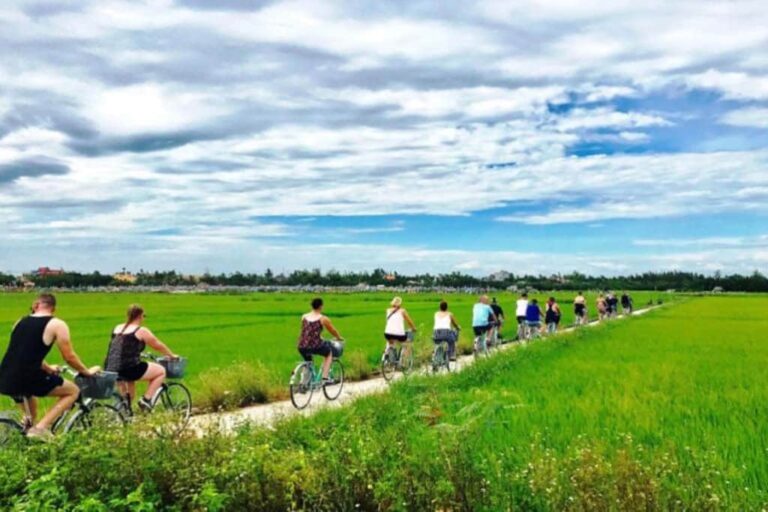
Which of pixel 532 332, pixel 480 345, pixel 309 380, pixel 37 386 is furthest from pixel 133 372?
pixel 532 332

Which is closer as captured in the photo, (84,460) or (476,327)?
(84,460)

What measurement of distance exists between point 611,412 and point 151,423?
6.75m

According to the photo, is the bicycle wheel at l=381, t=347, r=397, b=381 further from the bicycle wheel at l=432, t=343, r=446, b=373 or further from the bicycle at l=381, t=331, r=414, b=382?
the bicycle wheel at l=432, t=343, r=446, b=373

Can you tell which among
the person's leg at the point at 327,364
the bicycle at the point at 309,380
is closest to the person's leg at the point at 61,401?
the bicycle at the point at 309,380

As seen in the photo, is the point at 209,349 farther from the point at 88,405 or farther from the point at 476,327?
the point at 88,405

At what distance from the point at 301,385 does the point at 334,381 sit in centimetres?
147

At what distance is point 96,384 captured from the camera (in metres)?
8.38

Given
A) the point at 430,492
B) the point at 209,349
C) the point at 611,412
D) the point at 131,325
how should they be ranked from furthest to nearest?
the point at 209,349 < the point at 611,412 < the point at 131,325 < the point at 430,492

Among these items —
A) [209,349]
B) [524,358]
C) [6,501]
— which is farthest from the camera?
[209,349]

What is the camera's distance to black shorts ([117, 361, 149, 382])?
378 inches

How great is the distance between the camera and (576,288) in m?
152

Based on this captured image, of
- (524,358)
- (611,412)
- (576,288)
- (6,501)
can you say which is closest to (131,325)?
(6,501)

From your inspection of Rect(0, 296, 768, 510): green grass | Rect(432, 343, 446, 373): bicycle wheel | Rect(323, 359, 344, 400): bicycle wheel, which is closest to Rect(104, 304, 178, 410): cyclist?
Rect(0, 296, 768, 510): green grass

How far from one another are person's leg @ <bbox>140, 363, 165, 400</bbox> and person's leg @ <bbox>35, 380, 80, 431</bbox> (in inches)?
62.9
